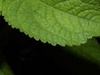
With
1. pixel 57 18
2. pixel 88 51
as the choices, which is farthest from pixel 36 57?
pixel 57 18

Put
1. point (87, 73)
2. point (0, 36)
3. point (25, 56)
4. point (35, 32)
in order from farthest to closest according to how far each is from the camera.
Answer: point (25, 56)
point (87, 73)
point (0, 36)
point (35, 32)

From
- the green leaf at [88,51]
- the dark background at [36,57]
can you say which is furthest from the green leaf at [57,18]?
the green leaf at [88,51]

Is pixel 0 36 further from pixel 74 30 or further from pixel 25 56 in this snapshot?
pixel 74 30

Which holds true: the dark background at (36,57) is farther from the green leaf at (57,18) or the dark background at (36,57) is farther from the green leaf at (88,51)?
the green leaf at (57,18)

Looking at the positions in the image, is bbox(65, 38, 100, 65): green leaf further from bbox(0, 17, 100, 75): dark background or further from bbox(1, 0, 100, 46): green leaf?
bbox(1, 0, 100, 46): green leaf

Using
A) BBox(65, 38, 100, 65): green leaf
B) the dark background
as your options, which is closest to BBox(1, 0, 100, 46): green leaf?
the dark background

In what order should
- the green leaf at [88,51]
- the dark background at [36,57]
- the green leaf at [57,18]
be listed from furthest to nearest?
the green leaf at [88,51] → the dark background at [36,57] → the green leaf at [57,18]

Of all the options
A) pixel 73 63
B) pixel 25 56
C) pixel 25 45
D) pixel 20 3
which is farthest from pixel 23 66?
pixel 20 3
